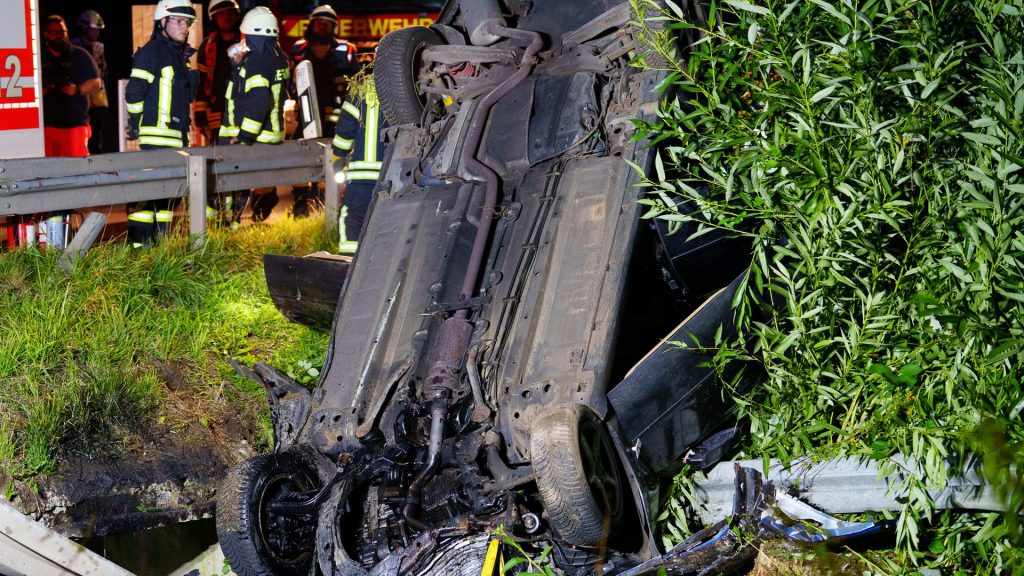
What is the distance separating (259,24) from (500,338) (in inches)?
212

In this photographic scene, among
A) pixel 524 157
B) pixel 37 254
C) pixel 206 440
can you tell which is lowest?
pixel 206 440

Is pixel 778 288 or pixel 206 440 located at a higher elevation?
pixel 778 288

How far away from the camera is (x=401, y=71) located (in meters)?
5.69

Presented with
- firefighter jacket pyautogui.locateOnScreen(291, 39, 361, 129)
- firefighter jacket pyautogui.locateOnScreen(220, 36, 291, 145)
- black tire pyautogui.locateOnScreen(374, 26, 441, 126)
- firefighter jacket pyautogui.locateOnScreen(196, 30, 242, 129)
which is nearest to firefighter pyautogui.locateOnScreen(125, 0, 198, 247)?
firefighter jacket pyautogui.locateOnScreen(220, 36, 291, 145)

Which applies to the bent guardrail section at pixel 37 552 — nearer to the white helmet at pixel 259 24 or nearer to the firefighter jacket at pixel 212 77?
the white helmet at pixel 259 24

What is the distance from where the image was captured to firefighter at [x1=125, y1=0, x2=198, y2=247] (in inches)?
335

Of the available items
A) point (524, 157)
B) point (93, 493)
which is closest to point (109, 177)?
point (93, 493)

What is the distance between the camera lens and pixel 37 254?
244 inches

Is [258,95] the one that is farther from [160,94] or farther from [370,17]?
[370,17]

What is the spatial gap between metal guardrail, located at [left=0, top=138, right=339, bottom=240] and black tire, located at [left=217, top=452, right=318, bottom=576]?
288cm

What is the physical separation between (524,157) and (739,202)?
103 cm

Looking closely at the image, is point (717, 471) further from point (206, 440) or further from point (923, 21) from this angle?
point (206, 440)

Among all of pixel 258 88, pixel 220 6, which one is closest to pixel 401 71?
pixel 258 88

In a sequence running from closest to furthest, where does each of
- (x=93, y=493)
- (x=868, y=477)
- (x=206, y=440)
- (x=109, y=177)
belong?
1. (x=868, y=477)
2. (x=93, y=493)
3. (x=206, y=440)
4. (x=109, y=177)
